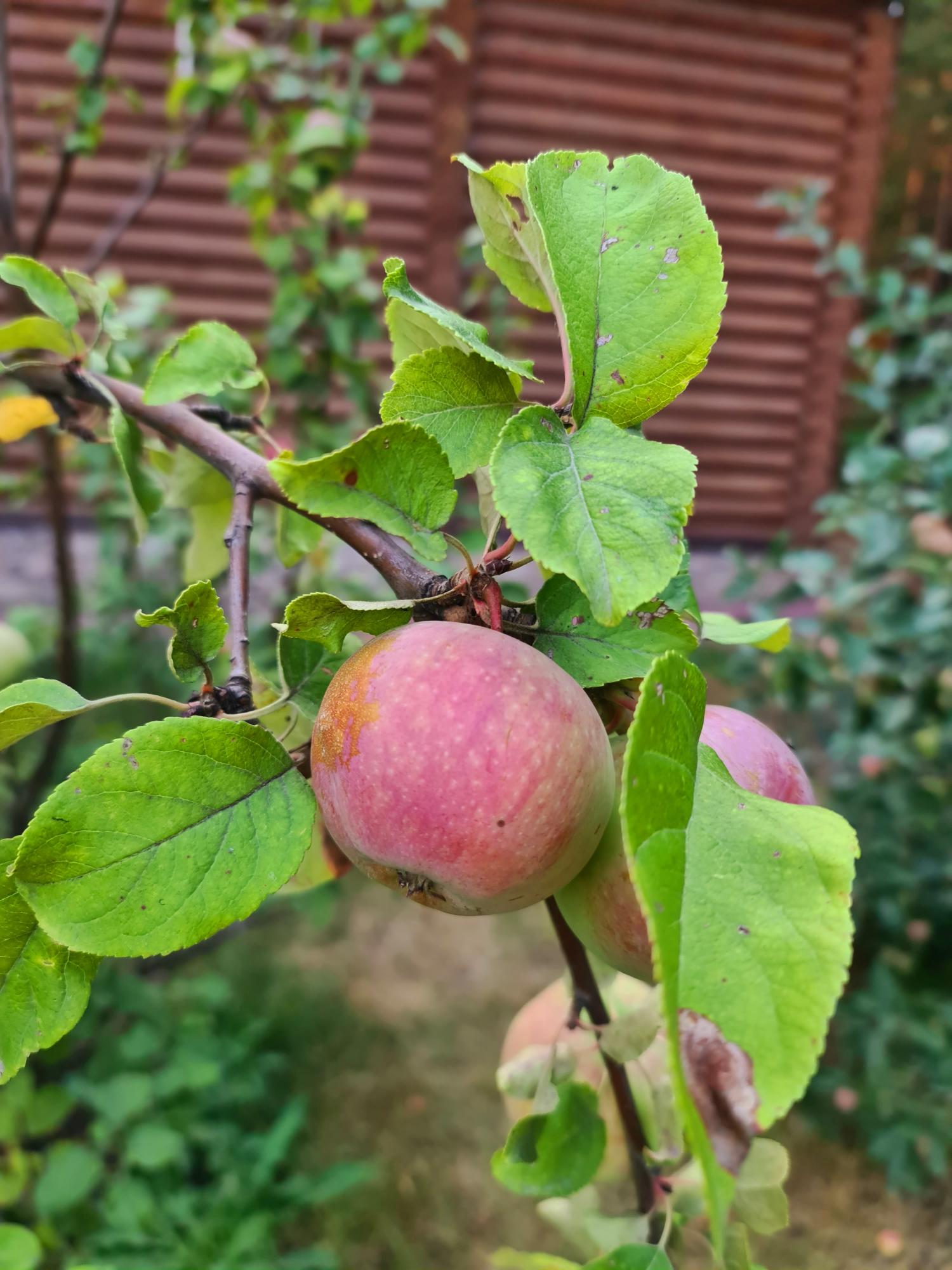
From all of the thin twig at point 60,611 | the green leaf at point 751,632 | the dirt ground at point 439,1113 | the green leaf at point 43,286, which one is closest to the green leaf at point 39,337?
the green leaf at point 43,286

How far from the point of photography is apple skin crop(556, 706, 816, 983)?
0.41 metres

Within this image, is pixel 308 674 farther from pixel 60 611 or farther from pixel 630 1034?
pixel 60 611

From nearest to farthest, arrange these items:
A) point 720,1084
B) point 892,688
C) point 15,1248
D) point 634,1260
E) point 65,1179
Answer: point 720,1084, point 634,1260, point 15,1248, point 65,1179, point 892,688

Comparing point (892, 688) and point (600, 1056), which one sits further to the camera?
point (892, 688)

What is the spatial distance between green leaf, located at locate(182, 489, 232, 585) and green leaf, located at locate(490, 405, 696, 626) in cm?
39

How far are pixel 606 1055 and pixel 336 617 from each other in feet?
1.12

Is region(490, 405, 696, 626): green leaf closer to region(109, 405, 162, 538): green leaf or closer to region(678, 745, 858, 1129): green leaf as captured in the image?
region(678, 745, 858, 1129): green leaf

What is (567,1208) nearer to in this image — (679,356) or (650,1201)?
(650,1201)

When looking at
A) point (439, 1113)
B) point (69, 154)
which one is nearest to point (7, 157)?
point (69, 154)

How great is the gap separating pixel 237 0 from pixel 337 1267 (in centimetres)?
193

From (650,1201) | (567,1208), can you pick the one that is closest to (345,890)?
(567,1208)

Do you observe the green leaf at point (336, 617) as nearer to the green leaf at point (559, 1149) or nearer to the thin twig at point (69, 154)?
the green leaf at point (559, 1149)

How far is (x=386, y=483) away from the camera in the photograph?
358 millimetres

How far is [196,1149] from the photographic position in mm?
1475
